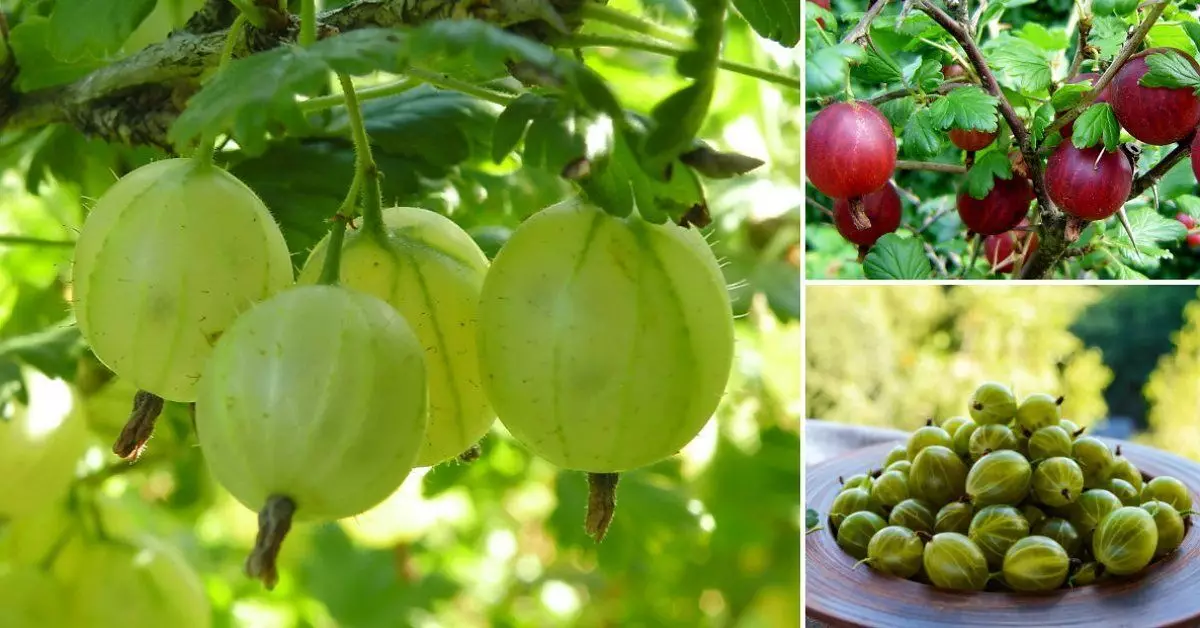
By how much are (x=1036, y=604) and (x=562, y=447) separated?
0.55 meters

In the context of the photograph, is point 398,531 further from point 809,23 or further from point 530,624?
point 809,23

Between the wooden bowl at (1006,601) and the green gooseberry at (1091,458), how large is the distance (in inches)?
3.2

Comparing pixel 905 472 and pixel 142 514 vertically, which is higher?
pixel 905 472

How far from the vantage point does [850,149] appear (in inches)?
34.9

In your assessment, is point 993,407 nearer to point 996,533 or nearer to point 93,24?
point 996,533

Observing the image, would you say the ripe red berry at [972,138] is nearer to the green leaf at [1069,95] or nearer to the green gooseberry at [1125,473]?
the green leaf at [1069,95]

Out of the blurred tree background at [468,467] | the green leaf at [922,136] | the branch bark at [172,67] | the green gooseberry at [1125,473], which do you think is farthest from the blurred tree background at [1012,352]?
the branch bark at [172,67]

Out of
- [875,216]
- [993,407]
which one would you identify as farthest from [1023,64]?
[993,407]

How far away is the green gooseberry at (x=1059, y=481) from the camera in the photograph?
98 cm

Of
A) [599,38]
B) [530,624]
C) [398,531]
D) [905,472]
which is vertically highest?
[599,38]

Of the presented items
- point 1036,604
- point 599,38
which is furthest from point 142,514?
point 599,38

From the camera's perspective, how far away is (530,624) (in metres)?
1.65

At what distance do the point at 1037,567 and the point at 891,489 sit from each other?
5.9 inches

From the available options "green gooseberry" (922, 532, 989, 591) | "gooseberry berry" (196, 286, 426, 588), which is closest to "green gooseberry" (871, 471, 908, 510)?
"green gooseberry" (922, 532, 989, 591)
